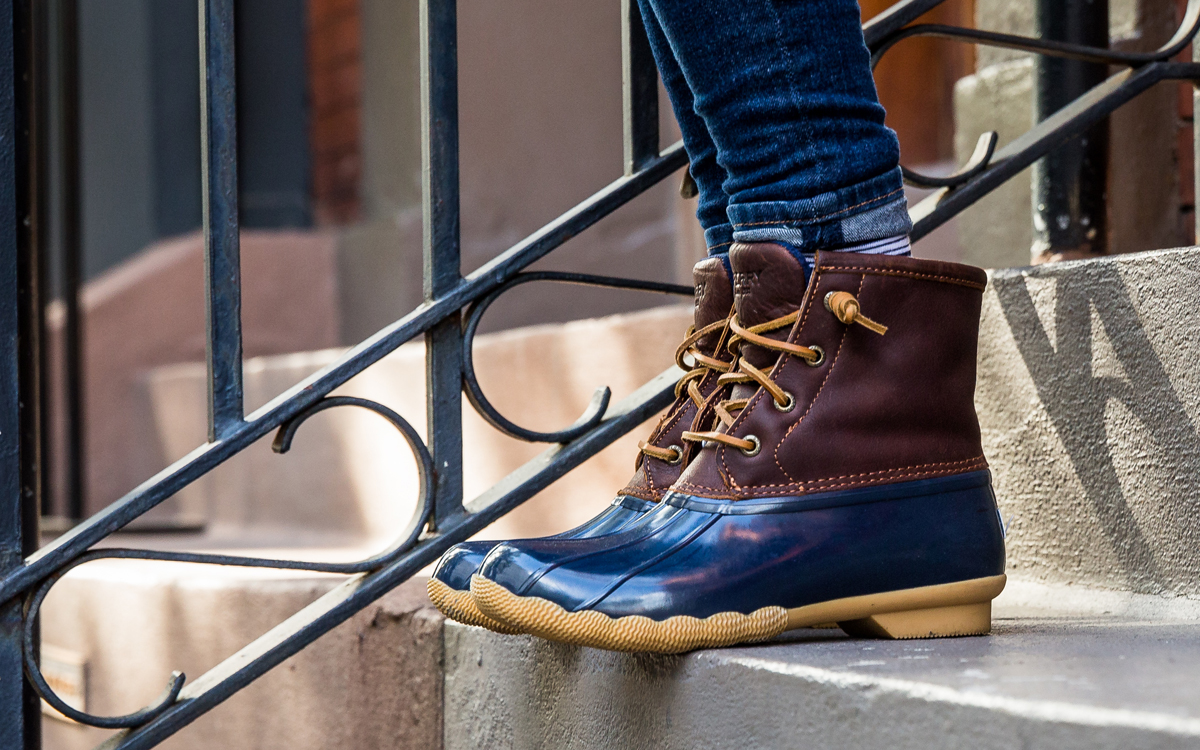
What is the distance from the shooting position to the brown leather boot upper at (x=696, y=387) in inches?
37.2

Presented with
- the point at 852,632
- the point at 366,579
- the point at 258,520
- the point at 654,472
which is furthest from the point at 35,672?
the point at 258,520

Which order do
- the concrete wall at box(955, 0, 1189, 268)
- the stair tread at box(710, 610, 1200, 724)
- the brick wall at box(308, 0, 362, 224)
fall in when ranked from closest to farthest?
1. the stair tread at box(710, 610, 1200, 724)
2. the concrete wall at box(955, 0, 1189, 268)
3. the brick wall at box(308, 0, 362, 224)

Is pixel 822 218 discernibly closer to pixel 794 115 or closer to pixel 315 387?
pixel 794 115

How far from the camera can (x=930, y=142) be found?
296 centimetres

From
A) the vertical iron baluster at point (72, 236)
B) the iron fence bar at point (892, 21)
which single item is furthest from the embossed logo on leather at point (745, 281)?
the vertical iron baluster at point (72, 236)

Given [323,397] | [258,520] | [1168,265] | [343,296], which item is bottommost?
[258,520]

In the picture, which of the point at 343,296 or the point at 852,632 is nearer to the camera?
the point at 852,632

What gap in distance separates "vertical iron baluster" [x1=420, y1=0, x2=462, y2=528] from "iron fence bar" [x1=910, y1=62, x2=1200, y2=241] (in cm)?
49

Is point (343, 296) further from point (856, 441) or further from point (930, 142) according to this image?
point (856, 441)

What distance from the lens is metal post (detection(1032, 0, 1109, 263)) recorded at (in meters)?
1.46

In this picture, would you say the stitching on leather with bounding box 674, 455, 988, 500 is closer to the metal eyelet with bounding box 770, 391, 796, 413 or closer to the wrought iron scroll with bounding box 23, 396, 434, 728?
the metal eyelet with bounding box 770, 391, 796, 413

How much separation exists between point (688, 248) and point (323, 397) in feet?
5.39

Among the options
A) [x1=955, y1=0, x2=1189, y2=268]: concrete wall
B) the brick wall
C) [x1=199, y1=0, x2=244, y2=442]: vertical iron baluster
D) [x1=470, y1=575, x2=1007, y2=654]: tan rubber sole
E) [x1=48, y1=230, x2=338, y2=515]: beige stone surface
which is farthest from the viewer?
the brick wall

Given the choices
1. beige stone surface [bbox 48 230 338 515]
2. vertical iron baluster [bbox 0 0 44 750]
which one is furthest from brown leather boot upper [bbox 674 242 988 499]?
beige stone surface [bbox 48 230 338 515]
